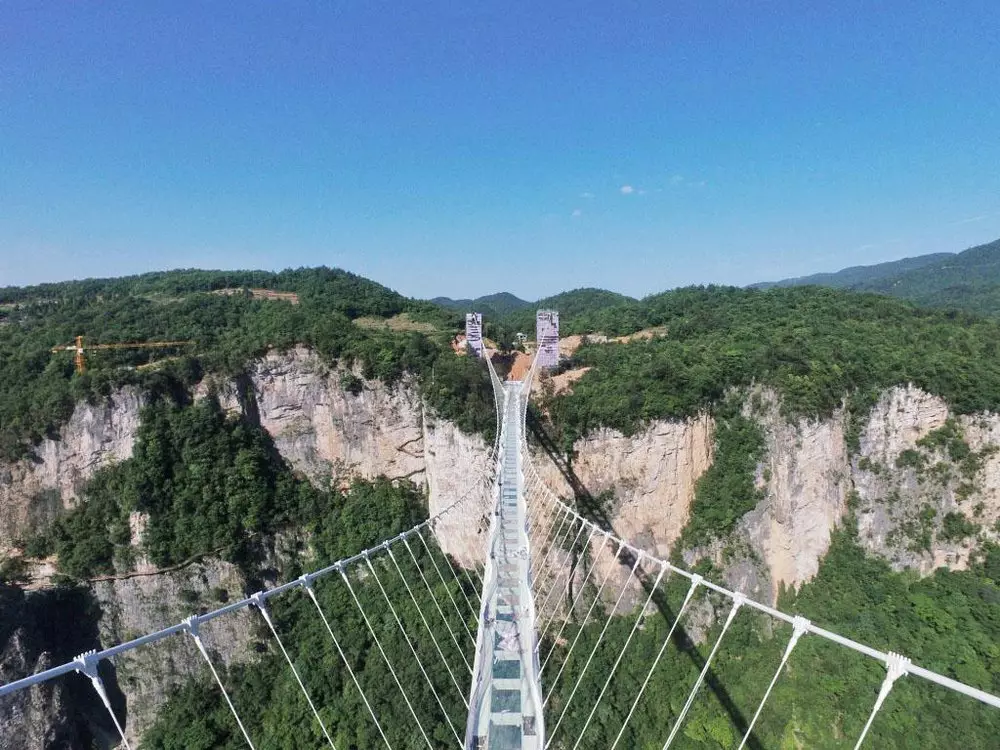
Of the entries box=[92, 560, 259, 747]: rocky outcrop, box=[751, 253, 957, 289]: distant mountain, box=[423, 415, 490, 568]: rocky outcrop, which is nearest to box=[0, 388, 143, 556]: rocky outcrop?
box=[92, 560, 259, 747]: rocky outcrop

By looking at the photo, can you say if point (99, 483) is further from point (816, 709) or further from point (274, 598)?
point (816, 709)

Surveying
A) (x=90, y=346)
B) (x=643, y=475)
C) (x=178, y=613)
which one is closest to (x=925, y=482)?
(x=643, y=475)

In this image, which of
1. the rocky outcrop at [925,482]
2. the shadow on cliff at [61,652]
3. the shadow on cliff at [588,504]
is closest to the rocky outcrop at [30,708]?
the shadow on cliff at [61,652]

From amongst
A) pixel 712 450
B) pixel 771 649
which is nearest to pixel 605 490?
pixel 712 450

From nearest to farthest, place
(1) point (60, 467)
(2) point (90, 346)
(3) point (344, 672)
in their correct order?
(3) point (344, 672) → (1) point (60, 467) → (2) point (90, 346)

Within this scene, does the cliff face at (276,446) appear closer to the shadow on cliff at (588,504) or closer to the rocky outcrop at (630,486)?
the shadow on cliff at (588,504)

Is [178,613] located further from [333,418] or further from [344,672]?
[333,418]

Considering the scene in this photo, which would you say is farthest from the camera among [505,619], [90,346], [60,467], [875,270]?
[875,270]
